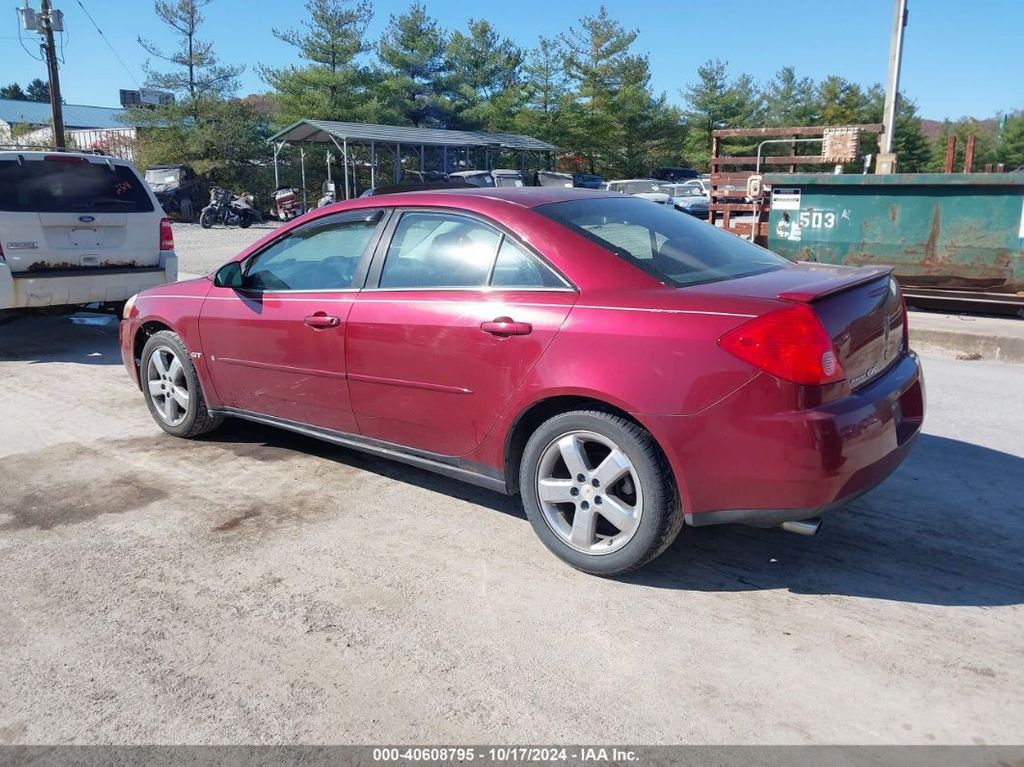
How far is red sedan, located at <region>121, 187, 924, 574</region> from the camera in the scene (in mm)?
3004

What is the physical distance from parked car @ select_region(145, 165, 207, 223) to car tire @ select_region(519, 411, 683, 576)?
1218 inches

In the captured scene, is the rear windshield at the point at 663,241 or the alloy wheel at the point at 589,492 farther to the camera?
the rear windshield at the point at 663,241

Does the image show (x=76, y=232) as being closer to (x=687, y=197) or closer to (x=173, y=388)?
(x=173, y=388)

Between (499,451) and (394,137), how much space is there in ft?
90.5

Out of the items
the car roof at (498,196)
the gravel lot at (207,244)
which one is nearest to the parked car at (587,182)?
the gravel lot at (207,244)

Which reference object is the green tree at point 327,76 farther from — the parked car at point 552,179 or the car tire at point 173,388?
the car tire at point 173,388

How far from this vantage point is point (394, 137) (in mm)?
29438

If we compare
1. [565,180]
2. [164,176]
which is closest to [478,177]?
[565,180]

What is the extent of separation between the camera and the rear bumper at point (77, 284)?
7344mm

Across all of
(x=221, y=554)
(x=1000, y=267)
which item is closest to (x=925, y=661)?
(x=221, y=554)

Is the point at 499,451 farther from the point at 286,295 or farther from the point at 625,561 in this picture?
the point at 286,295

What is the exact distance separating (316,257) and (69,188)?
4.57 meters

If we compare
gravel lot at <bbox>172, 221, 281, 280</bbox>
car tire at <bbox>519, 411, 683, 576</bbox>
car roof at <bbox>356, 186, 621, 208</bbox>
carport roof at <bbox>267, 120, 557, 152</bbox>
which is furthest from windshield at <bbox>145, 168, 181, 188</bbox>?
car tire at <bbox>519, 411, 683, 576</bbox>

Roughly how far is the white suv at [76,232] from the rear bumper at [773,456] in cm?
659
